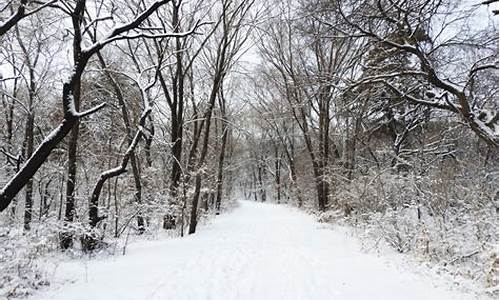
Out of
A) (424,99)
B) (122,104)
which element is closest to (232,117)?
(122,104)

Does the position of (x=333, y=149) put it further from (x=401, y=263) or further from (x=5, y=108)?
(x=5, y=108)

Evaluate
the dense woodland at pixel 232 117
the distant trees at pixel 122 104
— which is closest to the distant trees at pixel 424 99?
the dense woodland at pixel 232 117

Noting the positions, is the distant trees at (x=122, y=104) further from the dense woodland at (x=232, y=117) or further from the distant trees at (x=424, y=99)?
the distant trees at (x=424, y=99)

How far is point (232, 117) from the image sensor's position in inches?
890

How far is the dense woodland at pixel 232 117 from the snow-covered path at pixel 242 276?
706 millimetres

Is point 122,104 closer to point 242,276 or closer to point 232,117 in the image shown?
point 242,276

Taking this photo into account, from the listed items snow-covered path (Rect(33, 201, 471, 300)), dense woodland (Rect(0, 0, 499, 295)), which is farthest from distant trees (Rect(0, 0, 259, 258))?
snow-covered path (Rect(33, 201, 471, 300))

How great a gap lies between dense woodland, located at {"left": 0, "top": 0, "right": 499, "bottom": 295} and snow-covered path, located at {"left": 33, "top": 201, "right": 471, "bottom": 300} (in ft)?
2.32

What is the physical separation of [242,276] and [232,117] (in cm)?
1700

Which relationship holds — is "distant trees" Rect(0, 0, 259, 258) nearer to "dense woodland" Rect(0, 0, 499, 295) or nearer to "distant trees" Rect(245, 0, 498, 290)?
"dense woodland" Rect(0, 0, 499, 295)

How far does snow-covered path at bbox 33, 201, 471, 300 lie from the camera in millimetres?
5082

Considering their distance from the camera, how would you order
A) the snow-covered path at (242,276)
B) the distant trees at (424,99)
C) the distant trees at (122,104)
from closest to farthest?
1. the snow-covered path at (242,276)
2. the distant trees at (424,99)
3. the distant trees at (122,104)

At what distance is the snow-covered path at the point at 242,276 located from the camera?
5.08 meters

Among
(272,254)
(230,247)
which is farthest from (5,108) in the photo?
(272,254)
